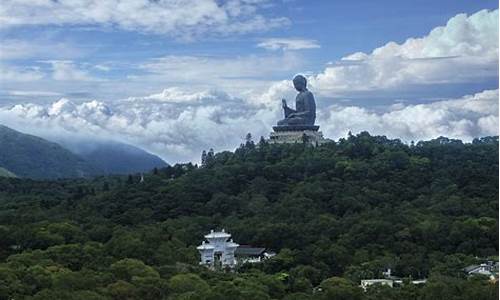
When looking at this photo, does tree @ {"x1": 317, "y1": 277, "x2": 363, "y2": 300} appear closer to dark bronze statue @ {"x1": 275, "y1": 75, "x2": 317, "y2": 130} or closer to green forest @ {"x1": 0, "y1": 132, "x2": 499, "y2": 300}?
green forest @ {"x1": 0, "y1": 132, "x2": 499, "y2": 300}

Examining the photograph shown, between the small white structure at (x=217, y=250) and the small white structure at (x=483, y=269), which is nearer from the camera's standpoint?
the small white structure at (x=483, y=269)

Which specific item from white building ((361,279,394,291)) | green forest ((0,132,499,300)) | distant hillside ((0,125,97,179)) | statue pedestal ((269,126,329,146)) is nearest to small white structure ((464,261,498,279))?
green forest ((0,132,499,300))

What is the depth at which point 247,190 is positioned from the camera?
38188mm

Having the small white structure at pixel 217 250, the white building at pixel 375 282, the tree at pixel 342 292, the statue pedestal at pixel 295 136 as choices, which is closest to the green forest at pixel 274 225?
the tree at pixel 342 292

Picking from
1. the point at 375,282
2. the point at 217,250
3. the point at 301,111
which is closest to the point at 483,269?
the point at 375,282

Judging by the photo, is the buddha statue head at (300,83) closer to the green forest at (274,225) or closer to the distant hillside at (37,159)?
the green forest at (274,225)

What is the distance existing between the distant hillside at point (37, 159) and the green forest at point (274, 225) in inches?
1436

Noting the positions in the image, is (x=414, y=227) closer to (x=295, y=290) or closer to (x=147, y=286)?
(x=295, y=290)

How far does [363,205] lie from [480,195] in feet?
14.9

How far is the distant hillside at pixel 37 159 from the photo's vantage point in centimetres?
8250

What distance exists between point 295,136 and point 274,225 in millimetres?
18955

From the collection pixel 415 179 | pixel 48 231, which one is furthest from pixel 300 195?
pixel 48 231

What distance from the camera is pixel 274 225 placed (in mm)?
30234

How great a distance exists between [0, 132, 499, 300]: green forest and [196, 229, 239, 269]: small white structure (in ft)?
1.81
